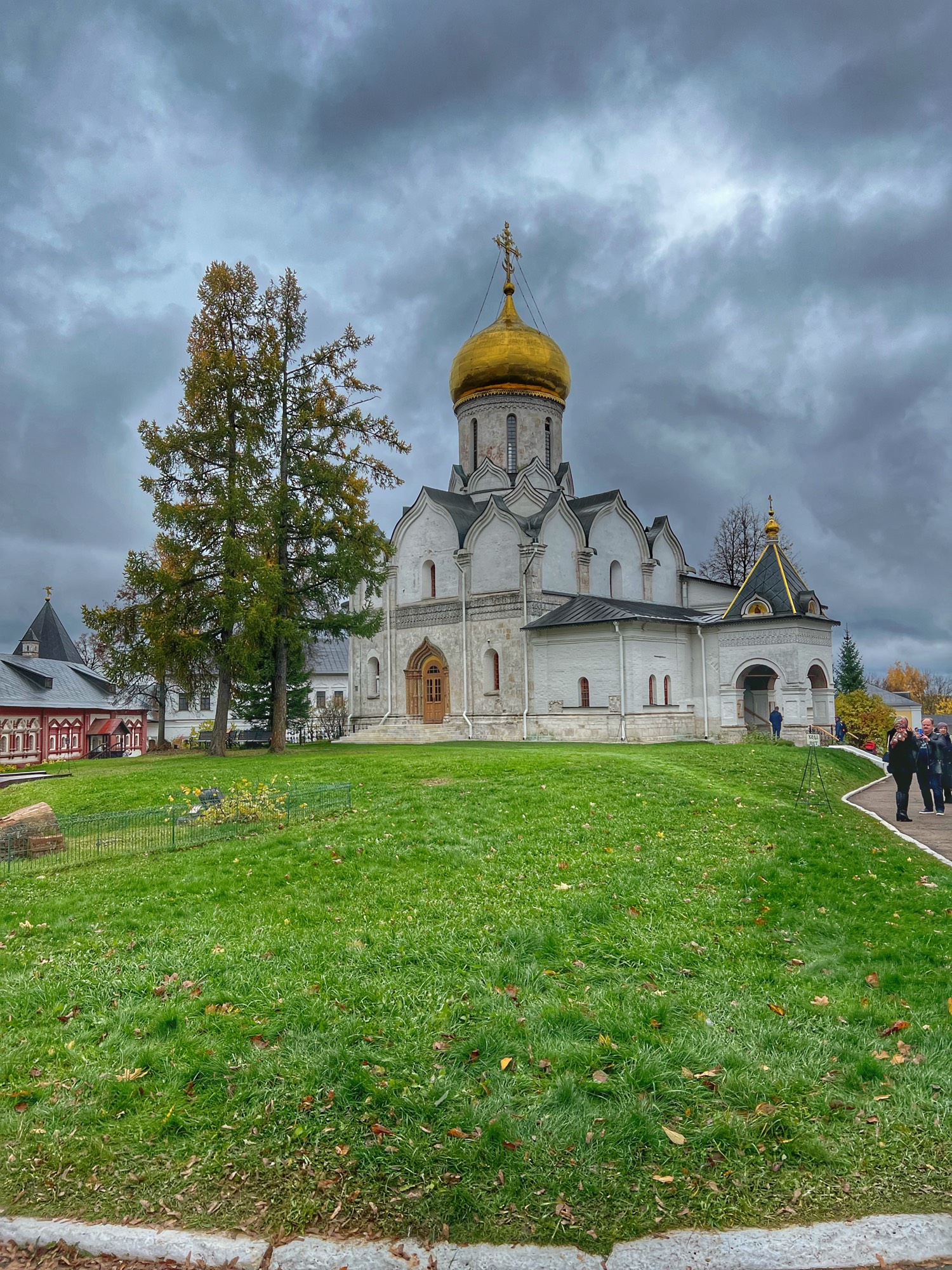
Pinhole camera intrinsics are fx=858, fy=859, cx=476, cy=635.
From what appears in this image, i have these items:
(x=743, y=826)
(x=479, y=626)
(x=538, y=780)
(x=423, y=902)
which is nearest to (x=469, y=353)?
(x=479, y=626)

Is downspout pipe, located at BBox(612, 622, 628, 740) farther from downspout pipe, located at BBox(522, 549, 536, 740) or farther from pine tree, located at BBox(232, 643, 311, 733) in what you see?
pine tree, located at BBox(232, 643, 311, 733)

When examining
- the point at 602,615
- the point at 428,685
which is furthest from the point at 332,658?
the point at 602,615

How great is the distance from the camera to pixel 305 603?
1054 inches

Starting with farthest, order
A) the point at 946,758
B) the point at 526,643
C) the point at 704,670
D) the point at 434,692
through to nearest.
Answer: the point at 434,692 → the point at 526,643 → the point at 704,670 → the point at 946,758

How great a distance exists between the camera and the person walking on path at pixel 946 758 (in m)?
13.3

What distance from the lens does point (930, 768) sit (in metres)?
13.5

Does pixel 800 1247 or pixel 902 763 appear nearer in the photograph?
pixel 800 1247

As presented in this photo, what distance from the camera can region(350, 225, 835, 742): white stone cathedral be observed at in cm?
2755

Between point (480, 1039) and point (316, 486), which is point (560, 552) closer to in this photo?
point (316, 486)

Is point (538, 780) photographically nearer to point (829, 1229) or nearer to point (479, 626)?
point (829, 1229)

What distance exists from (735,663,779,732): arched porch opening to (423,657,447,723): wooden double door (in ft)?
35.6

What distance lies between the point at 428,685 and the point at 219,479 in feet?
40.6

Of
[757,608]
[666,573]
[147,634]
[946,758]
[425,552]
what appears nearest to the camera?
[946,758]

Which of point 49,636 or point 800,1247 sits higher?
point 49,636
